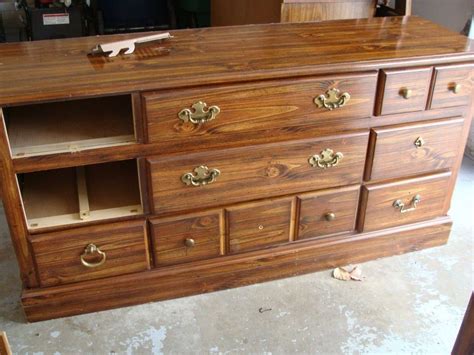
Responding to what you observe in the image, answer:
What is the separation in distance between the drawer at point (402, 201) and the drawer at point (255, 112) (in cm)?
28

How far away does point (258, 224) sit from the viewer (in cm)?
167

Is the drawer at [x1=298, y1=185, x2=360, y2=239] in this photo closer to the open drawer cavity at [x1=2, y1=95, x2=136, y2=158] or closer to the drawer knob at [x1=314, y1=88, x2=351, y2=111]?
the drawer knob at [x1=314, y1=88, x2=351, y2=111]

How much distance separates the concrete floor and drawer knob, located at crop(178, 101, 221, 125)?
0.61 metres

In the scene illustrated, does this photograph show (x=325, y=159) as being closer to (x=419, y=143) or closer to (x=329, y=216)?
(x=329, y=216)

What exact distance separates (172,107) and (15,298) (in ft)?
2.74

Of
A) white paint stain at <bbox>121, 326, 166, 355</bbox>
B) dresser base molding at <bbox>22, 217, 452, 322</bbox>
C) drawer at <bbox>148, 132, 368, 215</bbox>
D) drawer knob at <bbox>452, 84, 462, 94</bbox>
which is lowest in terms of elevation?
white paint stain at <bbox>121, 326, 166, 355</bbox>

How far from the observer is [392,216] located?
1826mm

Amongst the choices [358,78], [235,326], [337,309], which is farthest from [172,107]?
[337,309]

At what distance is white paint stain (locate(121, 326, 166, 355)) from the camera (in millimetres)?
1522

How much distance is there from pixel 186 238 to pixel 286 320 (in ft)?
1.31

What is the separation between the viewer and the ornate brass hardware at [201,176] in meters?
1.50

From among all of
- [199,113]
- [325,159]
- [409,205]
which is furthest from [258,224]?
[409,205]

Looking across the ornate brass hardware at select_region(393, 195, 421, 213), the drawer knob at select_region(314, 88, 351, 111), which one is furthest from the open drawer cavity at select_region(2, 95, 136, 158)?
the ornate brass hardware at select_region(393, 195, 421, 213)

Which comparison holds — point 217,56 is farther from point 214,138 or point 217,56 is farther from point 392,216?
point 392,216
